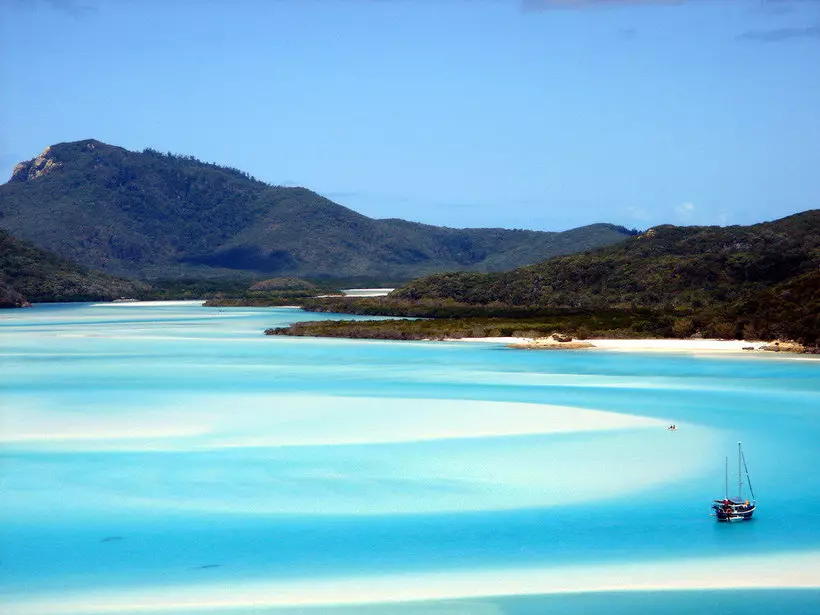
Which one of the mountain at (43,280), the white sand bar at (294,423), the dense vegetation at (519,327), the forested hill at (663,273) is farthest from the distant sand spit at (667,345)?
the mountain at (43,280)

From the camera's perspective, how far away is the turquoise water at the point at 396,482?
38.8 feet

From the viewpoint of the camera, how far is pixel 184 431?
21141 millimetres

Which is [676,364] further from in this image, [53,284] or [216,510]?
[53,284]

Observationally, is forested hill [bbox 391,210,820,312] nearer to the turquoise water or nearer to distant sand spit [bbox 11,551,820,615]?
the turquoise water

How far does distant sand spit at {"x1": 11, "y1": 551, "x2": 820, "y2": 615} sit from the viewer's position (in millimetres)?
10875

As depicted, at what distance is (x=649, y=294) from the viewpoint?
188 ft

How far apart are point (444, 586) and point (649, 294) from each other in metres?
47.6

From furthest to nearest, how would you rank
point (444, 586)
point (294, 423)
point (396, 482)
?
1. point (294, 423)
2. point (396, 482)
3. point (444, 586)

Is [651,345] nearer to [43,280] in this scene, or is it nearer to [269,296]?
[269,296]

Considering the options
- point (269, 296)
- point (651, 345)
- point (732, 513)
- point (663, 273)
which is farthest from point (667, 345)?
point (269, 296)

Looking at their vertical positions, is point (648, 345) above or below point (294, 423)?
above

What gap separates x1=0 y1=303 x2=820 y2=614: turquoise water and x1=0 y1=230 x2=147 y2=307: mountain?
68786 mm

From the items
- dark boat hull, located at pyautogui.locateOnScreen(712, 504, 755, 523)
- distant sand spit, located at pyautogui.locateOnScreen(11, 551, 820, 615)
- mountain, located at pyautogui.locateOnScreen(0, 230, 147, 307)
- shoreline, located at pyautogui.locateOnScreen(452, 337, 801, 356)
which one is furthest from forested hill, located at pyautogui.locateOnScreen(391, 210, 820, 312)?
distant sand spit, located at pyautogui.locateOnScreen(11, 551, 820, 615)

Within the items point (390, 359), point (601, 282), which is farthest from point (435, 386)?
point (601, 282)
